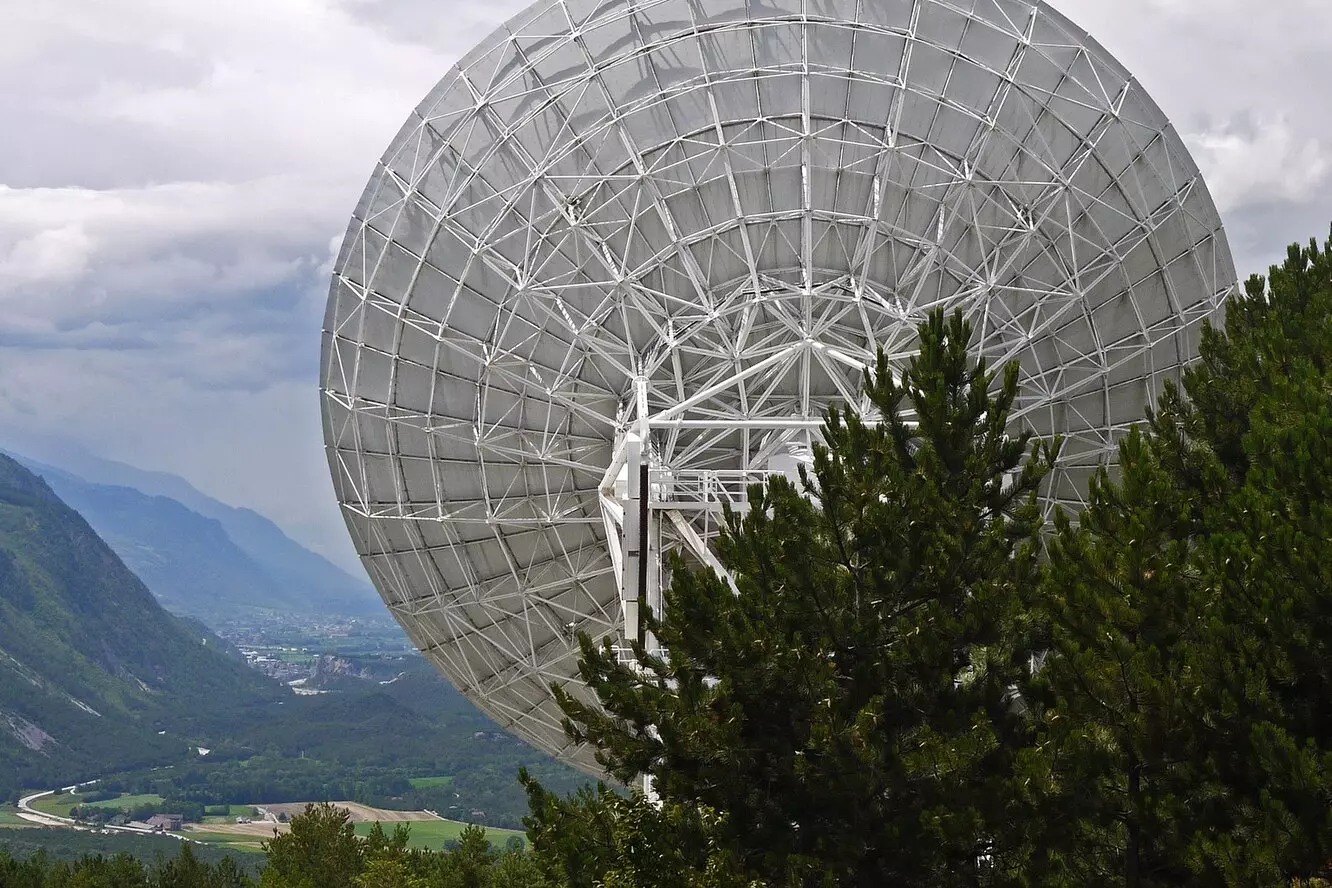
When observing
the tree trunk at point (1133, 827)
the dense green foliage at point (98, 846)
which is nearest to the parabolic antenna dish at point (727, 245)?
the tree trunk at point (1133, 827)

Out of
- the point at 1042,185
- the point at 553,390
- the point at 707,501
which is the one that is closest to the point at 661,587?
the point at 707,501

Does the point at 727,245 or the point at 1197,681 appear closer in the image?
the point at 1197,681

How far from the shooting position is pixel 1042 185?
30.6 m

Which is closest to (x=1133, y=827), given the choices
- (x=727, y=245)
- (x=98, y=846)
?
(x=727, y=245)

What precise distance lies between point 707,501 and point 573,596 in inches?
335

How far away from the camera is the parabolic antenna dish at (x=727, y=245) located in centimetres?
3056

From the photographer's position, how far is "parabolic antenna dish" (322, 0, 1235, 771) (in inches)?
1203

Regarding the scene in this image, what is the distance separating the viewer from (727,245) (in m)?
31.9

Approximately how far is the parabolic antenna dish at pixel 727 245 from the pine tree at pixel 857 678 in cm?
531

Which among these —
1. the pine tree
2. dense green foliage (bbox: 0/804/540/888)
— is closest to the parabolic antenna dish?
the pine tree

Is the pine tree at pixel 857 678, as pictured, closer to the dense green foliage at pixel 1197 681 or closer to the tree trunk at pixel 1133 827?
the dense green foliage at pixel 1197 681

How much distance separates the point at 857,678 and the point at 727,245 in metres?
11.9

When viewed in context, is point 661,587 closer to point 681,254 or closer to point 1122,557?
point 681,254

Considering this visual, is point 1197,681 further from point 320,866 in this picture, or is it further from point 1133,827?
point 320,866
